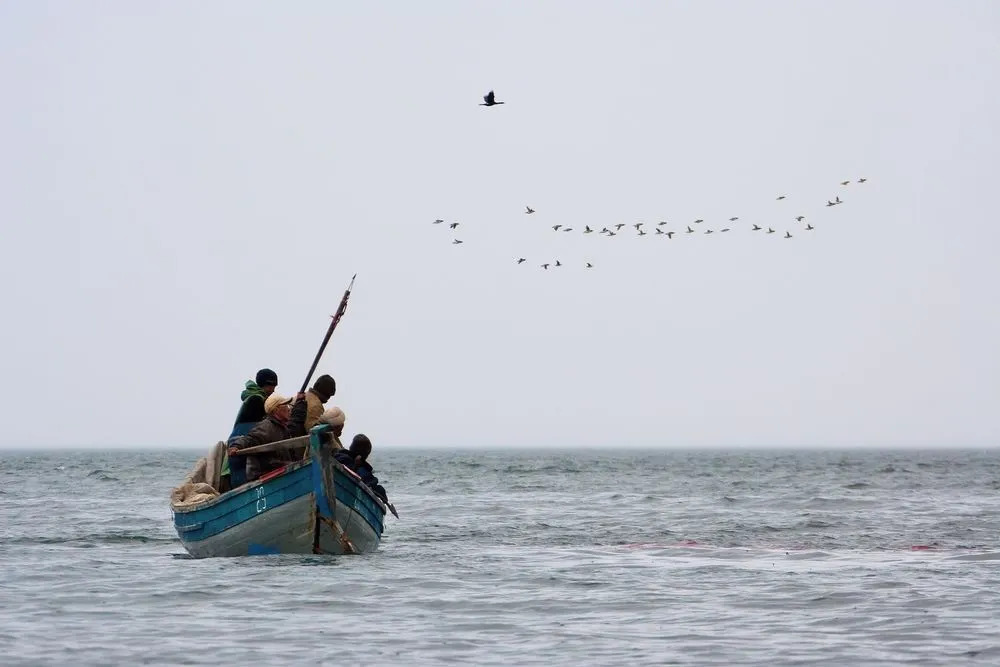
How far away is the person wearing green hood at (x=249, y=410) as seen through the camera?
20.5 meters

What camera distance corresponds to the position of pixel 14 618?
15266mm

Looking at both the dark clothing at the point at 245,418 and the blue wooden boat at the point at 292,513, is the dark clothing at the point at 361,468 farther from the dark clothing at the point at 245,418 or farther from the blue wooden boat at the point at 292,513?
A: the dark clothing at the point at 245,418

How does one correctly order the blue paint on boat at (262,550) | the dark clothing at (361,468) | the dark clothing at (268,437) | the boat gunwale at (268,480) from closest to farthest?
1. the boat gunwale at (268,480)
2. the dark clothing at (268,437)
3. the blue paint on boat at (262,550)
4. the dark clothing at (361,468)

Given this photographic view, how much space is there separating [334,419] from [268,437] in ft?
3.10

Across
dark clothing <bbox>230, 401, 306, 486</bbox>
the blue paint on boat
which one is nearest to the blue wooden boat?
the blue paint on boat

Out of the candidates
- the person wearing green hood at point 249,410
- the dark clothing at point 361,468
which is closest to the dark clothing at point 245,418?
the person wearing green hood at point 249,410

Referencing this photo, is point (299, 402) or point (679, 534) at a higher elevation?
point (299, 402)

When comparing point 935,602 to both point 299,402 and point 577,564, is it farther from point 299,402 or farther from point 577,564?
point 299,402

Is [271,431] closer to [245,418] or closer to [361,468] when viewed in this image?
[245,418]

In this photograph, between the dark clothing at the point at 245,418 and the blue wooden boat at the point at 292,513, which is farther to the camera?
the dark clothing at the point at 245,418

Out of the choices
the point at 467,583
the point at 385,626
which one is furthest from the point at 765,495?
the point at 385,626

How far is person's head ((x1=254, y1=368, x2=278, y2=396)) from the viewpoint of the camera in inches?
817

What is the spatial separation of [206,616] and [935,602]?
8.25m

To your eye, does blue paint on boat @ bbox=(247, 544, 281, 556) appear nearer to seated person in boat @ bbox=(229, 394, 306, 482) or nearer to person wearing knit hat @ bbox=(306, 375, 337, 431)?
seated person in boat @ bbox=(229, 394, 306, 482)
